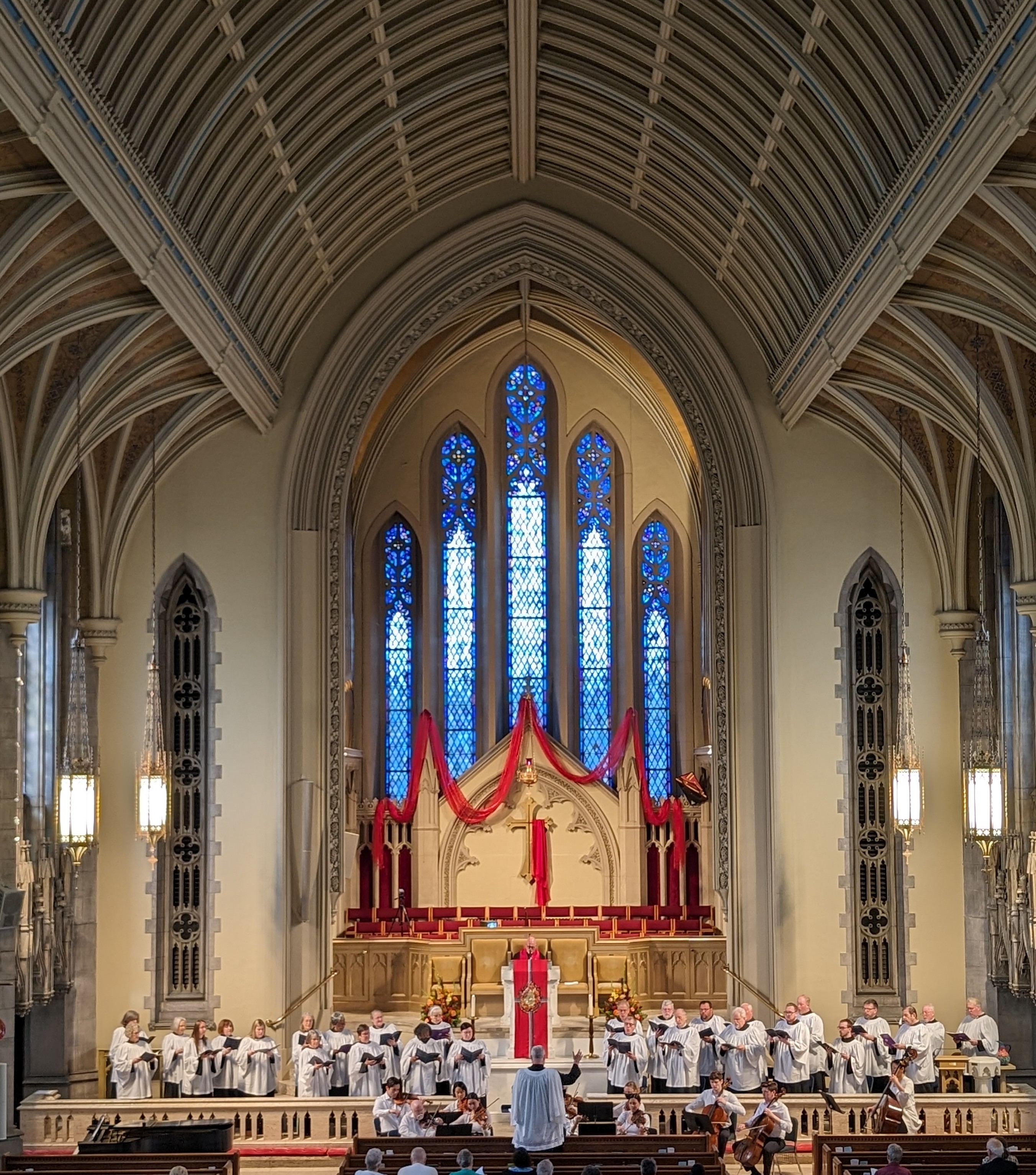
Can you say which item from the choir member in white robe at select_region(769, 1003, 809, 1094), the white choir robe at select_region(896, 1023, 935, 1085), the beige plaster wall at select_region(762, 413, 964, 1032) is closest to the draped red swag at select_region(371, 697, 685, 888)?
the beige plaster wall at select_region(762, 413, 964, 1032)

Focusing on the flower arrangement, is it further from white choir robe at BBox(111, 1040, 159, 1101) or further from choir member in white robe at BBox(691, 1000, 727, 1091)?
white choir robe at BBox(111, 1040, 159, 1101)

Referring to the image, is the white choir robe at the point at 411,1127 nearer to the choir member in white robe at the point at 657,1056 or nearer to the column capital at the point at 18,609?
the choir member in white robe at the point at 657,1056

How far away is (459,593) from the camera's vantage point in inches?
1153

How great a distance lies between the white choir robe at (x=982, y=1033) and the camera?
65.0ft

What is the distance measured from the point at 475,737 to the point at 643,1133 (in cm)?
1288

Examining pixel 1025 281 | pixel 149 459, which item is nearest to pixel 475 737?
pixel 149 459

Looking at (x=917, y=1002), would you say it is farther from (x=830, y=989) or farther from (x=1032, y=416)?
(x=1032, y=416)

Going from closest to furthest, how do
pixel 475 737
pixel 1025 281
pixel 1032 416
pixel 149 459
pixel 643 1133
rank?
pixel 1025 281 < pixel 643 1133 < pixel 1032 416 < pixel 149 459 < pixel 475 737

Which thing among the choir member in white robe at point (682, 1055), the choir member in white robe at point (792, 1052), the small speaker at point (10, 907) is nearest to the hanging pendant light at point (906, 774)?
the choir member in white robe at point (792, 1052)

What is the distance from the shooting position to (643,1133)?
16.4 m

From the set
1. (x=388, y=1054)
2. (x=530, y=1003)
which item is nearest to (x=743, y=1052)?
(x=530, y=1003)

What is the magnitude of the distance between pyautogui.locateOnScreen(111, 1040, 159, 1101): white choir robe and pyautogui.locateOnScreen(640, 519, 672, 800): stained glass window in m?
11.3

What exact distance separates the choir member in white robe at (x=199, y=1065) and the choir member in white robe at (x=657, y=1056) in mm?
4979

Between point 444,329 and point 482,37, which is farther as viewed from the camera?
point 444,329
